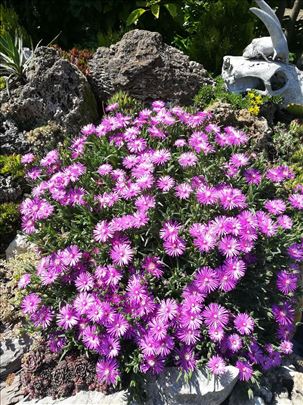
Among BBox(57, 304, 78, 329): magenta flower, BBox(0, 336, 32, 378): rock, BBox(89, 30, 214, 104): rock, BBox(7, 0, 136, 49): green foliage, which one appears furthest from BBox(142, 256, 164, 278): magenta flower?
BBox(7, 0, 136, 49): green foliage

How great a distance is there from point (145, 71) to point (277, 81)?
1431 millimetres

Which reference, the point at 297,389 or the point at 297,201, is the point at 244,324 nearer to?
the point at 297,389

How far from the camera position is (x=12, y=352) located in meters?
2.96

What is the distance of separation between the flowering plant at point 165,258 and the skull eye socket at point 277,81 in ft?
4.68

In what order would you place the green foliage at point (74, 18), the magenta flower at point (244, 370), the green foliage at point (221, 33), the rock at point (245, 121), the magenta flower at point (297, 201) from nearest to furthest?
the magenta flower at point (244, 370), the magenta flower at point (297, 201), the rock at point (245, 121), the green foliage at point (221, 33), the green foliage at point (74, 18)

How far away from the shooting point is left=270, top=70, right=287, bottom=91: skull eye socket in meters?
4.27

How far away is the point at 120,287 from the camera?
103 inches

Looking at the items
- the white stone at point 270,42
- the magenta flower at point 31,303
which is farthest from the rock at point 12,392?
the white stone at point 270,42

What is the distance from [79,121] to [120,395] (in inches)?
96.7

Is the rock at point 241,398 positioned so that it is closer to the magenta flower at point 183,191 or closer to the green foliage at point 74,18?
the magenta flower at point 183,191

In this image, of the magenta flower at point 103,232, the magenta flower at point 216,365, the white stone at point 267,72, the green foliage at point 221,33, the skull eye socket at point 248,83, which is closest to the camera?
the magenta flower at point 216,365

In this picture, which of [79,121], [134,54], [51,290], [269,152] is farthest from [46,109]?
[269,152]

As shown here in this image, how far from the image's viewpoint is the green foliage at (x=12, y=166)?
3.62 metres

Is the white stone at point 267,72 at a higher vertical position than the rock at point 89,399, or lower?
higher
